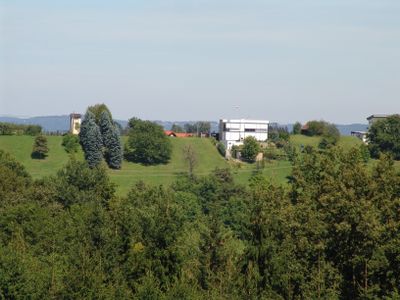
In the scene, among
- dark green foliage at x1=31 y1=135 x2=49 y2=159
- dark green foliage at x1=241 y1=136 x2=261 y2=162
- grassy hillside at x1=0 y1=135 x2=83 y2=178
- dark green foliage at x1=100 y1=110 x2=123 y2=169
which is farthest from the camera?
dark green foliage at x1=241 y1=136 x2=261 y2=162

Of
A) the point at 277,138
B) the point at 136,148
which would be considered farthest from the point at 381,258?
the point at 277,138

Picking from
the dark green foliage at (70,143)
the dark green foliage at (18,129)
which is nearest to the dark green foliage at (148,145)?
the dark green foliage at (70,143)

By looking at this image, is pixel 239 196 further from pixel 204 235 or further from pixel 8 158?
pixel 204 235

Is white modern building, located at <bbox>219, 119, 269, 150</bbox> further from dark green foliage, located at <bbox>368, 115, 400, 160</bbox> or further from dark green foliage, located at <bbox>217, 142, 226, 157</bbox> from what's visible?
dark green foliage, located at <bbox>368, 115, 400, 160</bbox>

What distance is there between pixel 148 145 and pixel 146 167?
3.25 metres

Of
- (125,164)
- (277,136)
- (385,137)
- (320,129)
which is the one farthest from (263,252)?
(320,129)

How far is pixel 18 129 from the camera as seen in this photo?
11969 cm

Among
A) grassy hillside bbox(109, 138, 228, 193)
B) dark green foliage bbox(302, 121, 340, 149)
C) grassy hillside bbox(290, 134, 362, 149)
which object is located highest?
dark green foliage bbox(302, 121, 340, 149)

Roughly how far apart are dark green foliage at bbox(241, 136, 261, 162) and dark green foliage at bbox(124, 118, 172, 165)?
35.6 feet

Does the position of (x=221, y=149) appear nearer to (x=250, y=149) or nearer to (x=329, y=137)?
(x=250, y=149)

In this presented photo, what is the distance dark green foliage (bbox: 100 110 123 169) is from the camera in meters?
100

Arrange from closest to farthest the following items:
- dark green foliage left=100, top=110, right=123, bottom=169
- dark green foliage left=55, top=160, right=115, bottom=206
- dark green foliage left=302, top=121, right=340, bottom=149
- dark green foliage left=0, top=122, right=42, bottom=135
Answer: dark green foliage left=55, top=160, right=115, bottom=206
dark green foliage left=100, top=110, right=123, bottom=169
dark green foliage left=0, top=122, right=42, bottom=135
dark green foliage left=302, top=121, right=340, bottom=149

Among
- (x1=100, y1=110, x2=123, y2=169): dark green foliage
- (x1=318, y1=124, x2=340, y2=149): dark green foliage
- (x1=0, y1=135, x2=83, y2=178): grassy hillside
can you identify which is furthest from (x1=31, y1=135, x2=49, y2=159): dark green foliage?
(x1=318, y1=124, x2=340, y2=149): dark green foliage

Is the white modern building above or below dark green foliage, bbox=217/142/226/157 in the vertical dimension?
above
